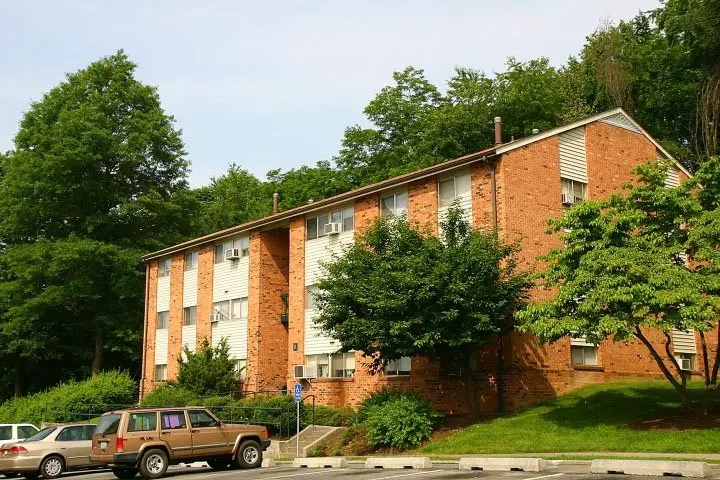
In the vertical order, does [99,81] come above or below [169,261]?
above

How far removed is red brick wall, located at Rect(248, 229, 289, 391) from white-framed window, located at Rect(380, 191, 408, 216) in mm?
8190

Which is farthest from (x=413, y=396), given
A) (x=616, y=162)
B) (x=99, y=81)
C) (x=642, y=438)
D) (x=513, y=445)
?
(x=99, y=81)

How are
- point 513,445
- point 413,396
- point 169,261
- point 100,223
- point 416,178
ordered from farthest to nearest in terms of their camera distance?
point 100,223
point 169,261
point 416,178
point 413,396
point 513,445

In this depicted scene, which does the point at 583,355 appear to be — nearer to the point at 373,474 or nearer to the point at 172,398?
the point at 373,474

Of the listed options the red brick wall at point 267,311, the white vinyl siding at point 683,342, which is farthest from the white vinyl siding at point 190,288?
the white vinyl siding at point 683,342

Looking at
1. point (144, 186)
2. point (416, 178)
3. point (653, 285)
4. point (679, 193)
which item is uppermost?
point (144, 186)

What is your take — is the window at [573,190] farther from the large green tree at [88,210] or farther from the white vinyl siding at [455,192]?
the large green tree at [88,210]

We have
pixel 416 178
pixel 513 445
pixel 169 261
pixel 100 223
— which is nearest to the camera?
pixel 513 445

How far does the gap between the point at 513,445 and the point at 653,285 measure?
5.41m

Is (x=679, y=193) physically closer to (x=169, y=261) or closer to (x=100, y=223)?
(x=169, y=261)

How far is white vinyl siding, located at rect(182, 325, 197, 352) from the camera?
40.4m

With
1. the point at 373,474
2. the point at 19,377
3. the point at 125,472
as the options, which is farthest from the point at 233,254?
the point at 19,377

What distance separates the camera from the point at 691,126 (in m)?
45.7

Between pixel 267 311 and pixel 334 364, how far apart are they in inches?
222
